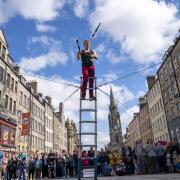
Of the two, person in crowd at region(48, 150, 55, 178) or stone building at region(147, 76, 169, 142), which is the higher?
stone building at region(147, 76, 169, 142)

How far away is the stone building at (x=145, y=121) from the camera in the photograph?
59.2m

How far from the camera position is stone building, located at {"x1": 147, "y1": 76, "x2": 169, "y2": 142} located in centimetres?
4746

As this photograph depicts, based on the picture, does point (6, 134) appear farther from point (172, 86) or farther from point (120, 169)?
point (172, 86)

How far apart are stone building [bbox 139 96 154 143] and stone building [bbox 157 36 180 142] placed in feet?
47.0

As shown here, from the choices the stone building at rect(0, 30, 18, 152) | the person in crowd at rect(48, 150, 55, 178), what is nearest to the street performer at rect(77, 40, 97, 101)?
the person in crowd at rect(48, 150, 55, 178)

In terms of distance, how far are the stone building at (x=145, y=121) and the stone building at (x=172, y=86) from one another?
14321 millimetres

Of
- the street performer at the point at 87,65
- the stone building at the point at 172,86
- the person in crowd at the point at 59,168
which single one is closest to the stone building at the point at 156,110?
the stone building at the point at 172,86

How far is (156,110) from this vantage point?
169ft

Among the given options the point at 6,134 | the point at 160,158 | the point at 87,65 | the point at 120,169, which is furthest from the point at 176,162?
the point at 6,134

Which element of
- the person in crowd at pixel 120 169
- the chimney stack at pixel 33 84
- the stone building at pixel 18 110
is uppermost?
the chimney stack at pixel 33 84

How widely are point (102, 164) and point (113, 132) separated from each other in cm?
10795

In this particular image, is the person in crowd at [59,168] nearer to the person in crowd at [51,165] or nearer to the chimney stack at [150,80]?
the person in crowd at [51,165]

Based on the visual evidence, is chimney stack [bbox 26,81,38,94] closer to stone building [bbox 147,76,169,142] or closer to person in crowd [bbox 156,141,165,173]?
stone building [bbox 147,76,169,142]

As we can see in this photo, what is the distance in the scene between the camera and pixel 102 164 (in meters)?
17.3
